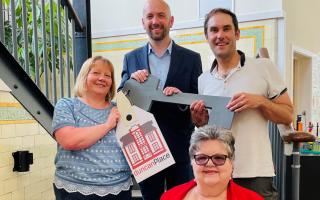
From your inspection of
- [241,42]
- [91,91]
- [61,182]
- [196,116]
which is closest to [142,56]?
[91,91]

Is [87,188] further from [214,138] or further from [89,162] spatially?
[214,138]

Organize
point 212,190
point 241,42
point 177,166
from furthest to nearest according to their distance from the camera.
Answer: point 241,42 → point 177,166 → point 212,190

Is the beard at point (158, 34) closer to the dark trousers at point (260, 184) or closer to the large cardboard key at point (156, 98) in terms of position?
the large cardboard key at point (156, 98)

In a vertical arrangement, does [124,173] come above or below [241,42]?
below

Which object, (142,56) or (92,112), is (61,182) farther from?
(142,56)

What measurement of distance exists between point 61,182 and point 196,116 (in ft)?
2.09

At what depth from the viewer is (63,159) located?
4.82ft

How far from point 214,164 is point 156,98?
1.48ft

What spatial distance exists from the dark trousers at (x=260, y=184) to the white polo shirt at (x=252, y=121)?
0.03 metres

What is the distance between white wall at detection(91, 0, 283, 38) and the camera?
3.80m

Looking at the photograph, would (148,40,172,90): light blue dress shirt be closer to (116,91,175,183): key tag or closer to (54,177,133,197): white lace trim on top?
(116,91,175,183): key tag

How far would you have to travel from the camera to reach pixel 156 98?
155 cm

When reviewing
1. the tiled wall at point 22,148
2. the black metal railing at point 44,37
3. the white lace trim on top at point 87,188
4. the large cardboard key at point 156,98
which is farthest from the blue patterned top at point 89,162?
the tiled wall at point 22,148

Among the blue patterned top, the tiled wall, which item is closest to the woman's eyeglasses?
the blue patterned top
